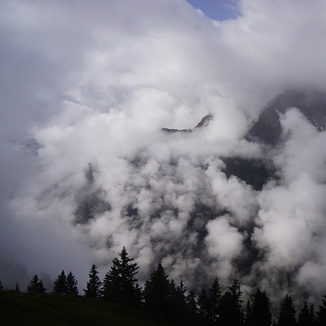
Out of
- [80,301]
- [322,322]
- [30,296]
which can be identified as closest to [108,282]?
[80,301]

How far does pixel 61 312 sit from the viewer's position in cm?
5725

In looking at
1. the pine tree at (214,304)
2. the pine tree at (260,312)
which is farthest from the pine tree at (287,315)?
the pine tree at (214,304)

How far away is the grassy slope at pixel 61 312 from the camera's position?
165 ft

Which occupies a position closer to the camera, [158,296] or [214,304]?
[158,296]

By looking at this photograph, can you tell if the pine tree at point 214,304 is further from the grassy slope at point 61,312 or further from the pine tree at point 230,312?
the grassy slope at point 61,312

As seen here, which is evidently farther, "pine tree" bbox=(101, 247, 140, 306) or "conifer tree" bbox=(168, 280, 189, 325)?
"conifer tree" bbox=(168, 280, 189, 325)

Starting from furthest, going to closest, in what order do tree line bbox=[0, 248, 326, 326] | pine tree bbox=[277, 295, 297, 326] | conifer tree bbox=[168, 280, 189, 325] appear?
pine tree bbox=[277, 295, 297, 326] → conifer tree bbox=[168, 280, 189, 325] → tree line bbox=[0, 248, 326, 326]

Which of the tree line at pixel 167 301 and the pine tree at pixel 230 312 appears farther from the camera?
the pine tree at pixel 230 312

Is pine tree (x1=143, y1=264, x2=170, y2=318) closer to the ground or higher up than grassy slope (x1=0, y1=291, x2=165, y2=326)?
higher up

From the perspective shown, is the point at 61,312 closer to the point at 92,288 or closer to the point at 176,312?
the point at 176,312

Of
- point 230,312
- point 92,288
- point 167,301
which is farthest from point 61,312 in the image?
point 92,288

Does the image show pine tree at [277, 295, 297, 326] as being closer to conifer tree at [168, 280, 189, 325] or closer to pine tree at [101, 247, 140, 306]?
conifer tree at [168, 280, 189, 325]

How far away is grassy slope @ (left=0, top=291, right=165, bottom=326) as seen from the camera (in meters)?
50.4

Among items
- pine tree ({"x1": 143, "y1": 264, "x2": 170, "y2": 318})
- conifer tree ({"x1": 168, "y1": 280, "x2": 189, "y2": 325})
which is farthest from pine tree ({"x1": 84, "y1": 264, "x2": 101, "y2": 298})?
pine tree ({"x1": 143, "y1": 264, "x2": 170, "y2": 318})
